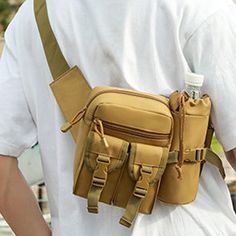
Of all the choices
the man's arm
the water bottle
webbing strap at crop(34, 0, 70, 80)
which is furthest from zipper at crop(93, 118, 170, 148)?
the man's arm

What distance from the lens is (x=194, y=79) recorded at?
1.45 meters

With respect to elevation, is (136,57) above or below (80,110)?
above

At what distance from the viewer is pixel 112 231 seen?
1.58 m

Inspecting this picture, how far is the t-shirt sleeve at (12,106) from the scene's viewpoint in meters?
1.67

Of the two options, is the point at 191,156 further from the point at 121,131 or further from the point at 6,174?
the point at 6,174

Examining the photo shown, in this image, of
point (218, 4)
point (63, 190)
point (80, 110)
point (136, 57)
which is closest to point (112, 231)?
point (63, 190)

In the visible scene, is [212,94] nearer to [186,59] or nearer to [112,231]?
[186,59]

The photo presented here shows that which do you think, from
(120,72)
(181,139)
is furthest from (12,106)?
(181,139)

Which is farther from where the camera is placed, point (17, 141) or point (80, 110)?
point (17, 141)

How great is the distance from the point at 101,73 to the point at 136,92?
0.12 meters

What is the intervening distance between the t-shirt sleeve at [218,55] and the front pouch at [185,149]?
1.3 inches

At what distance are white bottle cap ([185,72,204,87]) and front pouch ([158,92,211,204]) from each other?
0.10 feet

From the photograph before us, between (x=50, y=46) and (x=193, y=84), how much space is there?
340 mm

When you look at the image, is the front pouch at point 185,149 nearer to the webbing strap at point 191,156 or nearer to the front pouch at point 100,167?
the webbing strap at point 191,156
